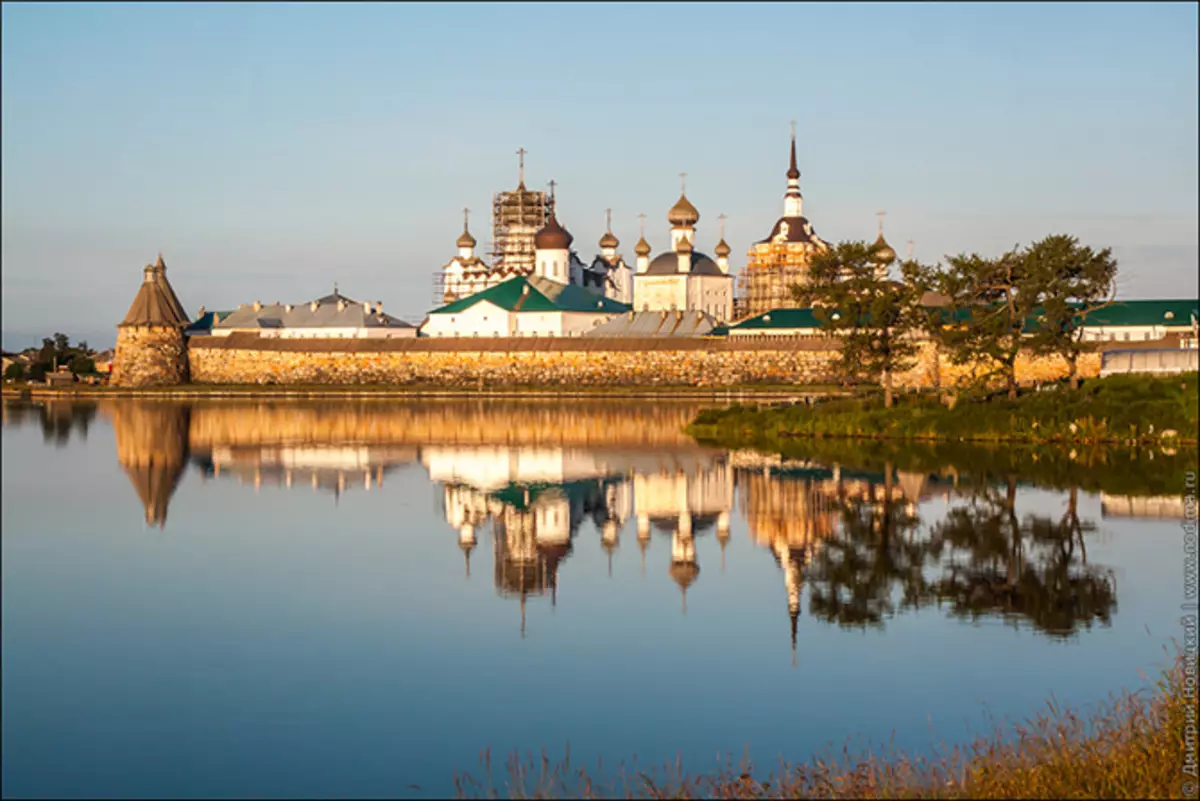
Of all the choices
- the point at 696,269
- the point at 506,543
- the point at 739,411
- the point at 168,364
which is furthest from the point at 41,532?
the point at 696,269

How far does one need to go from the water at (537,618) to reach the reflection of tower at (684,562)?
72 mm

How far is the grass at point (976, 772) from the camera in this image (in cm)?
657

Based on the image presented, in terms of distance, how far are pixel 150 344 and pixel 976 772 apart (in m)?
56.8

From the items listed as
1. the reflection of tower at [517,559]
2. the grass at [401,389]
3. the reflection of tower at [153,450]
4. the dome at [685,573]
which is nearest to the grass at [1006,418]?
the reflection of tower at [517,559]

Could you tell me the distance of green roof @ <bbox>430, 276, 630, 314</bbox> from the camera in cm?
6162

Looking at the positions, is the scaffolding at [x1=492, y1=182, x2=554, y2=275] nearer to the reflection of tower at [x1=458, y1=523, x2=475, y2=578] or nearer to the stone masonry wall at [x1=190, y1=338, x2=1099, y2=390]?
the stone masonry wall at [x1=190, y1=338, x2=1099, y2=390]

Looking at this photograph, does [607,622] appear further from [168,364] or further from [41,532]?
[168,364]

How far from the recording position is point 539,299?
6216 centimetres

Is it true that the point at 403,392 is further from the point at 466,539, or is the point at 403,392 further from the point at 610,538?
the point at 610,538

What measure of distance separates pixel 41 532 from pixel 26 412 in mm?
29426

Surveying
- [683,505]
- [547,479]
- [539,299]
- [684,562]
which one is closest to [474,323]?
[539,299]

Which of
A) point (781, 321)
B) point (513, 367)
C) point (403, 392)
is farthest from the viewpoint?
point (513, 367)

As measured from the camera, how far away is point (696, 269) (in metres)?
65.8

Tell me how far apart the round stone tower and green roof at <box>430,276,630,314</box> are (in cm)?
1124
